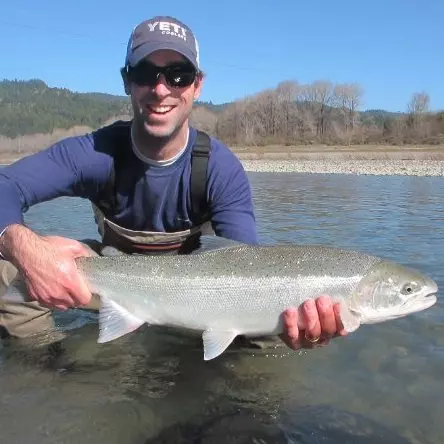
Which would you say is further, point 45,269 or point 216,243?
point 216,243

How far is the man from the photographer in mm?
3801

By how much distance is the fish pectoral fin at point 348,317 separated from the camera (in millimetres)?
3168

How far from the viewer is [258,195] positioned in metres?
21.0

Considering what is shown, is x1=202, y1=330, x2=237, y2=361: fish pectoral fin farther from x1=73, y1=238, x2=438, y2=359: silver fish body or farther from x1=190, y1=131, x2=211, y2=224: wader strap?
x1=190, y1=131, x2=211, y2=224: wader strap

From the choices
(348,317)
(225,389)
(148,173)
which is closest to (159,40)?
(148,173)

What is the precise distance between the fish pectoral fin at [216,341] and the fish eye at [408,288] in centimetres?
102

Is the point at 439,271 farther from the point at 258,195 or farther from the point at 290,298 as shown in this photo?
the point at 258,195

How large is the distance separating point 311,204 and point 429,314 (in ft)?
38.5

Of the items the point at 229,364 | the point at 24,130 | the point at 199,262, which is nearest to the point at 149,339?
the point at 229,364

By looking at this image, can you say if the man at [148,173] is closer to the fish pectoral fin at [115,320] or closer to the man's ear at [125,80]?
the man's ear at [125,80]

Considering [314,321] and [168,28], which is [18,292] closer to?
[314,321]

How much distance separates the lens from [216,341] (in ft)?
11.0

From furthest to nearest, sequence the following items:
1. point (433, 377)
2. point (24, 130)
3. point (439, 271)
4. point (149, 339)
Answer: point (24, 130)
point (439, 271)
point (149, 339)
point (433, 377)

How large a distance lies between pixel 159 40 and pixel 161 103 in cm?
41
